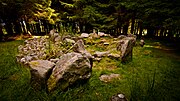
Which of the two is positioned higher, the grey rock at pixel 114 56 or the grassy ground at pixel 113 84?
the grey rock at pixel 114 56

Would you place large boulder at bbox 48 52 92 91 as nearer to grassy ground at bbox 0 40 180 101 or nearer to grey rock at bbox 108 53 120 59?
grassy ground at bbox 0 40 180 101

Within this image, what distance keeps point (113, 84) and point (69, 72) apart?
1265mm

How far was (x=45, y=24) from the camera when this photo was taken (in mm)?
13242

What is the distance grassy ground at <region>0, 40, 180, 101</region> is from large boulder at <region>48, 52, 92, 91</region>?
0.60 feet

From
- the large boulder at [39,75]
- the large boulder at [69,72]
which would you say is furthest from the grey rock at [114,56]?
the large boulder at [39,75]

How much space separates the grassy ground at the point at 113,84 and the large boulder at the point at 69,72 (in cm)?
18

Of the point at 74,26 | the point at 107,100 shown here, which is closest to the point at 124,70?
the point at 107,100

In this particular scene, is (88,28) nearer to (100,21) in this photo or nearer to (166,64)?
(100,21)

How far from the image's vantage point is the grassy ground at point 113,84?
3.69 meters

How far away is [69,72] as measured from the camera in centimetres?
387

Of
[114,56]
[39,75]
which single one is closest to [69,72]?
[39,75]

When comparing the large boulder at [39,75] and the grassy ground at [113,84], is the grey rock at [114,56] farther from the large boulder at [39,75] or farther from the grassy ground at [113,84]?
the large boulder at [39,75]

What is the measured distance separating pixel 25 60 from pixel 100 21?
7370 mm

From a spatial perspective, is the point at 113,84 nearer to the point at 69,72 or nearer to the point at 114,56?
the point at 69,72
